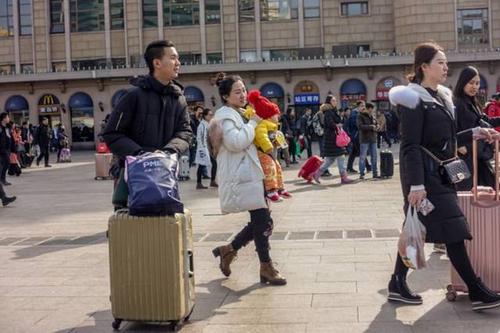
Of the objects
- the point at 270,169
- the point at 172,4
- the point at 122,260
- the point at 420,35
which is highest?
the point at 172,4

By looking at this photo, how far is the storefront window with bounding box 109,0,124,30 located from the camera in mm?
47844

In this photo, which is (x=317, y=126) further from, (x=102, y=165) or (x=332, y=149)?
(x=102, y=165)

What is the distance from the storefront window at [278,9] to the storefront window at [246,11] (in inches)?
26.5

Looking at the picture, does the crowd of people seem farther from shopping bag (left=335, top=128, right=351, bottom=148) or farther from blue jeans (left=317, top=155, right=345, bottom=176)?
shopping bag (left=335, top=128, right=351, bottom=148)

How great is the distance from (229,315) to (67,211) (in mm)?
7452

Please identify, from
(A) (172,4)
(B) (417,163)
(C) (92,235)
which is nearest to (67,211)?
(C) (92,235)

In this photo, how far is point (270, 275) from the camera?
592 centimetres

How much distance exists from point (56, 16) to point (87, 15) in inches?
89.8

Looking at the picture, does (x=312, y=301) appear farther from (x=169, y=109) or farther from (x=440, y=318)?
(x=169, y=109)

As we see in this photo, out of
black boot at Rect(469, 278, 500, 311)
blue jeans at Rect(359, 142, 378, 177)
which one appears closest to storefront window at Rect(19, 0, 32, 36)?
blue jeans at Rect(359, 142, 378, 177)

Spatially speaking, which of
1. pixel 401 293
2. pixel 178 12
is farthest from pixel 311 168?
pixel 178 12

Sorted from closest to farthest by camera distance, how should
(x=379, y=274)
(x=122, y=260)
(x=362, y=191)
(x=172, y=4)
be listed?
1. (x=122, y=260)
2. (x=379, y=274)
3. (x=362, y=191)
4. (x=172, y=4)

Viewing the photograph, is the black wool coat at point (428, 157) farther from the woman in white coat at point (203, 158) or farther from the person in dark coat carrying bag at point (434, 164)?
the woman in white coat at point (203, 158)

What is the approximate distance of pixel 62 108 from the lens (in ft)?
147
